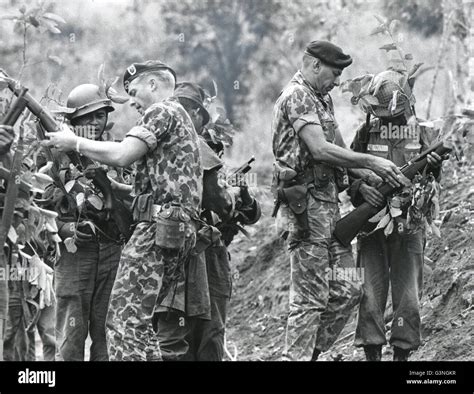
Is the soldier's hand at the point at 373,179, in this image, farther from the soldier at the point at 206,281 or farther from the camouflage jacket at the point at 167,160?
the camouflage jacket at the point at 167,160

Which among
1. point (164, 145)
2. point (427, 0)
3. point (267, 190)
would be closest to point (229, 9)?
point (427, 0)

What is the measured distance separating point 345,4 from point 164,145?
29.0 feet

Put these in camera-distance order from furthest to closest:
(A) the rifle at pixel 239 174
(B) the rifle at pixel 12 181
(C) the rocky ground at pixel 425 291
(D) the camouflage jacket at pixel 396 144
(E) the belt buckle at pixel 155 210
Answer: (C) the rocky ground at pixel 425 291, (A) the rifle at pixel 239 174, (D) the camouflage jacket at pixel 396 144, (E) the belt buckle at pixel 155 210, (B) the rifle at pixel 12 181

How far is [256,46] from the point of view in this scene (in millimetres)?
16703

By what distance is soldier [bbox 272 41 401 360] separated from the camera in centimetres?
663

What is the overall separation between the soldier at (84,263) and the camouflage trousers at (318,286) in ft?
4.36

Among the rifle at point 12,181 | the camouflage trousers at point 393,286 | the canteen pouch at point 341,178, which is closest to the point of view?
the rifle at point 12,181

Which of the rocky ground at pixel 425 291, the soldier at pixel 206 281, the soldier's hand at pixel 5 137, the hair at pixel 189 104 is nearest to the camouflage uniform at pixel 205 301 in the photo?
the soldier at pixel 206 281

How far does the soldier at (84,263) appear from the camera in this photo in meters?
7.05

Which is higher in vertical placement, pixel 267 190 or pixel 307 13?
pixel 307 13

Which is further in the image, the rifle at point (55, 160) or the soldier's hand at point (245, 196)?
the soldier's hand at point (245, 196)

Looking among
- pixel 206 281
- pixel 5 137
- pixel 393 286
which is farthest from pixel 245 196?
pixel 5 137

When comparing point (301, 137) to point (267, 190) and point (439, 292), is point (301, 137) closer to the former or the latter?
point (439, 292)
